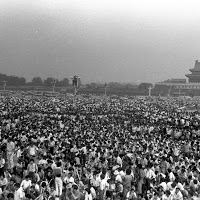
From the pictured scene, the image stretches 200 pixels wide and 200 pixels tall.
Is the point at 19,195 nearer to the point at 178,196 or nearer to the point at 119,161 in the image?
the point at 178,196

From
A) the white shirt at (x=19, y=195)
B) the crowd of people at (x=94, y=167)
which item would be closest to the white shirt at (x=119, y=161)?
the crowd of people at (x=94, y=167)

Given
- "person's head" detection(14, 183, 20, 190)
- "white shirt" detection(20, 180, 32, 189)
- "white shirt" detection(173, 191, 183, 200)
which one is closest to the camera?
"white shirt" detection(173, 191, 183, 200)

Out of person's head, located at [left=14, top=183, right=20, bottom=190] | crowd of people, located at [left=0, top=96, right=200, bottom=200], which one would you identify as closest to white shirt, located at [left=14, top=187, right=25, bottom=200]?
crowd of people, located at [left=0, top=96, right=200, bottom=200]

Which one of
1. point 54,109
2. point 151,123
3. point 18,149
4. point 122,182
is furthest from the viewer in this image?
point 54,109

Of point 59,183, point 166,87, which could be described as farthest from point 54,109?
point 166,87

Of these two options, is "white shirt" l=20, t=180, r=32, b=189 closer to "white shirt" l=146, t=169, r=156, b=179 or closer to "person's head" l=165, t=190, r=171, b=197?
"person's head" l=165, t=190, r=171, b=197

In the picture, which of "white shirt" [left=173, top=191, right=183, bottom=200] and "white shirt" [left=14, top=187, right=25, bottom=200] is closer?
"white shirt" [left=14, top=187, right=25, bottom=200]

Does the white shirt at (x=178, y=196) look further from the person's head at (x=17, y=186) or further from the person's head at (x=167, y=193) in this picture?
the person's head at (x=17, y=186)

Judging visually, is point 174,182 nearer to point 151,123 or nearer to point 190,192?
point 190,192

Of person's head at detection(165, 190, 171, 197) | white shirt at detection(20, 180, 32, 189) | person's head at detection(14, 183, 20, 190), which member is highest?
person's head at detection(165, 190, 171, 197)

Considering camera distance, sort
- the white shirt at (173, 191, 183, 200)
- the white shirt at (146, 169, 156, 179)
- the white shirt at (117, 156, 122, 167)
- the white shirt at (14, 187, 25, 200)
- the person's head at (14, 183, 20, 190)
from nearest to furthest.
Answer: the white shirt at (14, 187, 25, 200)
the white shirt at (173, 191, 183, 200)
the person's head at (14, 183, 20, 190)
the white shirt at (146, 169, 156, 179)
the white shirt at (117, 156, 122, 167)

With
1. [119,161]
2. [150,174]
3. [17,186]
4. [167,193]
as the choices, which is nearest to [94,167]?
[119,161]
